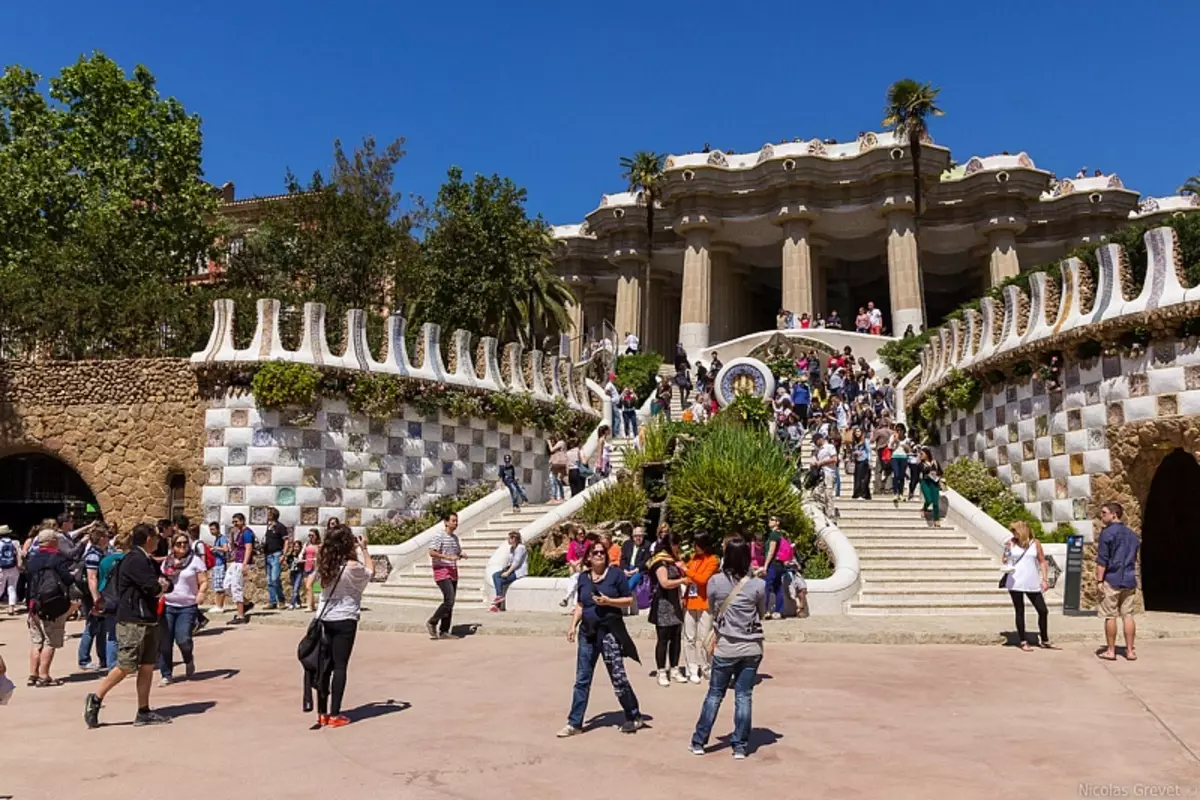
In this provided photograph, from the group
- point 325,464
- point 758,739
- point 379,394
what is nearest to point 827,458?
point 379,394

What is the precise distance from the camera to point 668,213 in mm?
48375

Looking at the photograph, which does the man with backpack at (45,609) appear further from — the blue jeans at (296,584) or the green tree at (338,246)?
the green tree at (338,246)

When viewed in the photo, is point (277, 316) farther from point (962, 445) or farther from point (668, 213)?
point (668, 213)

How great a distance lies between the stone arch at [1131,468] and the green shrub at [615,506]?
739cm

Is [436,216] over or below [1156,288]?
Result: over

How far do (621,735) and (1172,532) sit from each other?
610 inches

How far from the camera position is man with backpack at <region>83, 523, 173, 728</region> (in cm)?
771

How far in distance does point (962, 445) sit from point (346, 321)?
44.6ft

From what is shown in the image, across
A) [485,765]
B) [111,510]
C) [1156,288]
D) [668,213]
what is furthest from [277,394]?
[668,213]

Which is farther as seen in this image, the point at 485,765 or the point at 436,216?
the point at 436,216

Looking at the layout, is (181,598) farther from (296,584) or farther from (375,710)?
(296,584)

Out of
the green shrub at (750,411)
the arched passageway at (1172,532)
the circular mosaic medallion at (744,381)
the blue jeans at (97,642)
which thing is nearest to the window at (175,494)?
the blue jeans at (97,642)

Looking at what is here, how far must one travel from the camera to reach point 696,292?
147ft

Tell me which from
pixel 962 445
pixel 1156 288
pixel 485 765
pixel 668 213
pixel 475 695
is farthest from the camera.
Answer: pixel 668 213
